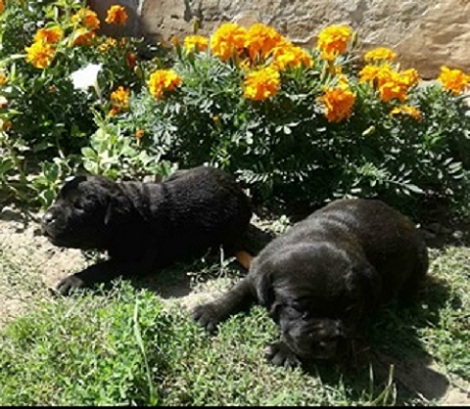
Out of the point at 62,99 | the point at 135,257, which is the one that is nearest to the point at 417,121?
the point at 135,257

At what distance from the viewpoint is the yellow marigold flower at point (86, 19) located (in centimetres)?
634

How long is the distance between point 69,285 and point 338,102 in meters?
1.89

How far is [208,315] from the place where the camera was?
188 inches

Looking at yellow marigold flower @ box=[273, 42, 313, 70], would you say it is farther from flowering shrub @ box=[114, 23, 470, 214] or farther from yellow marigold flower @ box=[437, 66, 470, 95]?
yellow marigold flower @ box=[437, 66, 470, 95]

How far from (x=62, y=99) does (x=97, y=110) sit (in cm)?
31

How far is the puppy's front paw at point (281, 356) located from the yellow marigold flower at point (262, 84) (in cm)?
155

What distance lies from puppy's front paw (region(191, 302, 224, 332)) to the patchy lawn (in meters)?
0.05

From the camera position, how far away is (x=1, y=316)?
4.95 metres

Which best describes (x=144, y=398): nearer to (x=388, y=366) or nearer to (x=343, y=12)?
(x=388, y=366)

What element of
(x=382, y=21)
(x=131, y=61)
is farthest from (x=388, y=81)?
(x=131, y=61)

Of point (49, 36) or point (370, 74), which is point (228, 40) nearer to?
point (370, 74)

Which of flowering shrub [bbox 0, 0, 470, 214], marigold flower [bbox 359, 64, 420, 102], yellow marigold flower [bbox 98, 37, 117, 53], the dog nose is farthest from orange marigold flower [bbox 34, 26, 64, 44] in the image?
marigold flower [bbox 359, 64, 420, 102]

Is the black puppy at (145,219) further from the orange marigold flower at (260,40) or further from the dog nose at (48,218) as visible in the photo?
the orange marigold flower at (260,40)

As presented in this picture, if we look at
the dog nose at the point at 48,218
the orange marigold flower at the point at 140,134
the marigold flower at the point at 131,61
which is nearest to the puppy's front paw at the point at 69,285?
the dog nose at the point at 48,218
